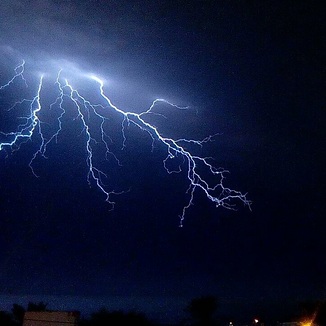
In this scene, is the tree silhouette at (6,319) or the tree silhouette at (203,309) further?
the tree silhouette at (203,309)

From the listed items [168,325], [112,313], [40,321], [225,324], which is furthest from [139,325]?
[40,321]

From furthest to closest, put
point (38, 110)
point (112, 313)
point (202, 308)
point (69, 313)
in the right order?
point (202, 308) < point (112, 313) < point (38, 110) < point (69, 313)

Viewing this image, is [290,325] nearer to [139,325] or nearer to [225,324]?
[139,325]

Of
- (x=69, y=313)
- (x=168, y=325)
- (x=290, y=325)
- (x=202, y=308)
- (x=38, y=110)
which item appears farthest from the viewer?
→ (x=202, y=308)

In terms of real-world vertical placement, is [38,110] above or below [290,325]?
above

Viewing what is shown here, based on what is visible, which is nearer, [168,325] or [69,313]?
[69,313]

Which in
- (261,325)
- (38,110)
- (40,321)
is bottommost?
(40,321)

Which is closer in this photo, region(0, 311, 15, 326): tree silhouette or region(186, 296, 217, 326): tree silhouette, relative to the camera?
region(0, 311, 15, 326): tree silhouette
